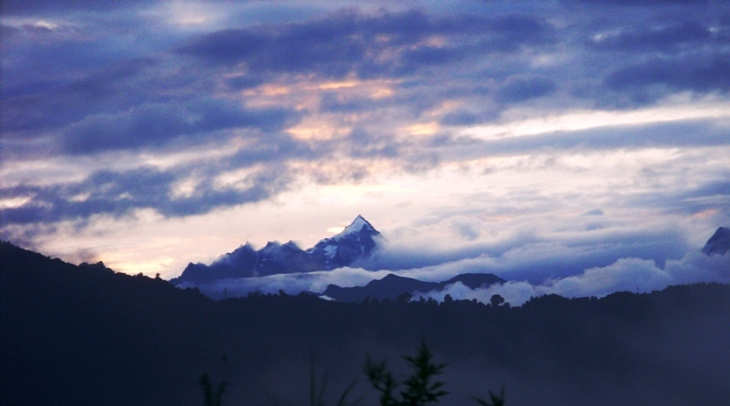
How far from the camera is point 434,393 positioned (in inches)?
810

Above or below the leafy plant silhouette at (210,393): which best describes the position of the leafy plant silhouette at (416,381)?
above

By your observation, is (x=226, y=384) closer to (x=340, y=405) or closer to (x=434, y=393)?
(x=340, y=405)

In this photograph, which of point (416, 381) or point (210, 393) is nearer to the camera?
point (416, 381)

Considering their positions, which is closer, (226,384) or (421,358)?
(421,358)

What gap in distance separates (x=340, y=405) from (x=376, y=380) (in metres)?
1.64

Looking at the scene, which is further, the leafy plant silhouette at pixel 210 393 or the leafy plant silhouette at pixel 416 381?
the leafy plant silhouette at pixel 210 393

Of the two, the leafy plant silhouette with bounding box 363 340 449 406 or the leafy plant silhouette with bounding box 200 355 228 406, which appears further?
the leafy plant silhouette with bounding box 200 355 228 406

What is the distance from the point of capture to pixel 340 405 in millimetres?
22188

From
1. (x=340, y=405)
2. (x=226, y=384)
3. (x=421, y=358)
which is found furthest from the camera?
(x=226, y=384)

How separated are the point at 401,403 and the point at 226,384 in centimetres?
853

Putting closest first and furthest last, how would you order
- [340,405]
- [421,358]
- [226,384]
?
[421,358] → [340,405] → [226,384]

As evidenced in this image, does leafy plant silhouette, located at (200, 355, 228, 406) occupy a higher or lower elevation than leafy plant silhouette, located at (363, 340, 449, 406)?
lower

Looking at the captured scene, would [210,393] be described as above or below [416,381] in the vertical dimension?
below

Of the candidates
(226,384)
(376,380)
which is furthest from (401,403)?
(226,384)
